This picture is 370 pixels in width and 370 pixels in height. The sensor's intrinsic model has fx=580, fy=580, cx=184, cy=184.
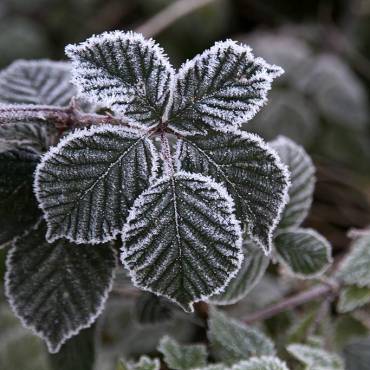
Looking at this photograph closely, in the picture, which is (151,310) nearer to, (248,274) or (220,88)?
(248,274)

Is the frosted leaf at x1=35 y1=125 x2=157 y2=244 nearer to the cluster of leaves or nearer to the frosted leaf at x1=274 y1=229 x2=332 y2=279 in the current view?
the cluster of leaves

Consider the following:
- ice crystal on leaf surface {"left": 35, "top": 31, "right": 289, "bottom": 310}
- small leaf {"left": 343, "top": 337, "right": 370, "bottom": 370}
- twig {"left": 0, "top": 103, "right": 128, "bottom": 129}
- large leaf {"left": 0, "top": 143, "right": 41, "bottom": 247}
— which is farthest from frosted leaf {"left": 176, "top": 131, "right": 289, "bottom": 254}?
small leaf {"left": 343, "top": 337, "right": 370, "bottom": 370}

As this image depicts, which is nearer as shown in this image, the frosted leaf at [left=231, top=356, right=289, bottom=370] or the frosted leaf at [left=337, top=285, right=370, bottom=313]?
the frosted leaf at [left=231, top=356, right=289, bottom=370]

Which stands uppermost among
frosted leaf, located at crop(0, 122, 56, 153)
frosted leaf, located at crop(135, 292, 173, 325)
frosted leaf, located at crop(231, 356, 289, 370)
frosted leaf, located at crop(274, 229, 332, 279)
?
frosted leaf, located at crop(0, 122, 56, 153)

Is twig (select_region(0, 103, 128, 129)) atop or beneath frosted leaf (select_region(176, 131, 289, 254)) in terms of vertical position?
atop

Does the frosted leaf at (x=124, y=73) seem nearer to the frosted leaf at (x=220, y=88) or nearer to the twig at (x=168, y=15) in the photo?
the frosted leaf at (x=220, y=88)

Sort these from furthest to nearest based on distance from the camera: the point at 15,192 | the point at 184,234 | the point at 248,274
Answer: the point at 248,274, the point at 15,192, the point at 184,234

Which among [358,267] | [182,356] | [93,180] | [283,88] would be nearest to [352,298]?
[358,267]
